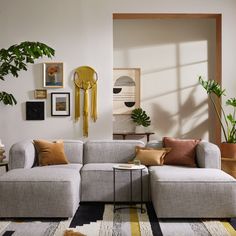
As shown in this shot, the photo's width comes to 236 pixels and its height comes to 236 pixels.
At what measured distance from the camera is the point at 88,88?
6.12 meters

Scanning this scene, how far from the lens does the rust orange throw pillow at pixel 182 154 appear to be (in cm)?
473

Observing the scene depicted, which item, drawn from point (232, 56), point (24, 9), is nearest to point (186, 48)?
point (232, 56)

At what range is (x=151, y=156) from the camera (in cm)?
473

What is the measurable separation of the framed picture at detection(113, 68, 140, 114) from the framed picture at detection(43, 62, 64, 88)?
149 centimetres

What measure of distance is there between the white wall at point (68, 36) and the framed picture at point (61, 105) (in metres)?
0.09

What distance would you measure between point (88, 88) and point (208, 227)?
10.5ft

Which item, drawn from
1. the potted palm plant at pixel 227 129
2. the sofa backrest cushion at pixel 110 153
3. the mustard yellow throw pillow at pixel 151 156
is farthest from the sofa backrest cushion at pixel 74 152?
the potted palm plant at pixel 227 129

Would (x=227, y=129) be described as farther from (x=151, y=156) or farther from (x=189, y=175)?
(x=189, y=175)

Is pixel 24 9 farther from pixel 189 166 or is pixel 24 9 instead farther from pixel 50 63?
pixel 189 166

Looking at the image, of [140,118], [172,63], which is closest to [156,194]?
[140,118]

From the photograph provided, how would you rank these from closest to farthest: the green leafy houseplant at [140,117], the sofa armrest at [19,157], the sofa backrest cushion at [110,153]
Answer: the sofa armrest at [19,157]
the sofa backrest cushion at [110,153]
the green leafy houseplant at [140,117]

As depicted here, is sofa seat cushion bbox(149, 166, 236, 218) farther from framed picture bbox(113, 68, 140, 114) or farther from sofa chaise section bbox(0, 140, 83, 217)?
framed picture bbox(113, 68, 140, 114)

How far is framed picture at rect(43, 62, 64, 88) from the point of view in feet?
20.0

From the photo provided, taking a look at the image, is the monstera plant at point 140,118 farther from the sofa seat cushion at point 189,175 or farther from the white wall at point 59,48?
the sofa seat cushion at point 189,175
